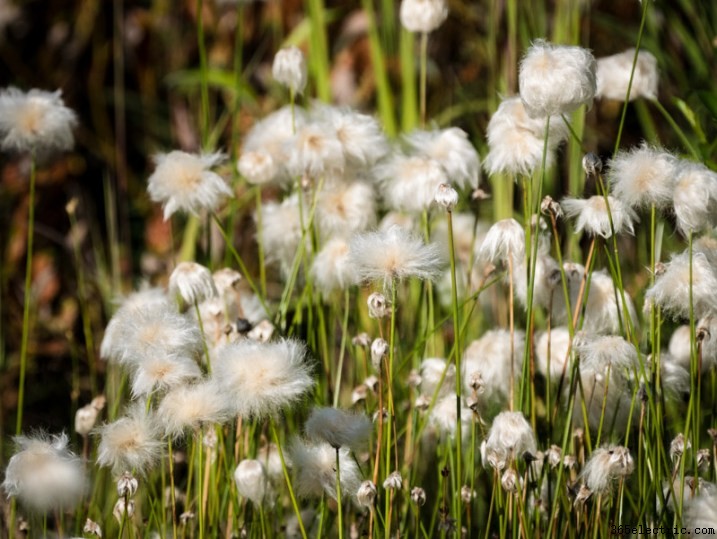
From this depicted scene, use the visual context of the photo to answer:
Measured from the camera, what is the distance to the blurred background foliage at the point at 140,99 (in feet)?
8.57

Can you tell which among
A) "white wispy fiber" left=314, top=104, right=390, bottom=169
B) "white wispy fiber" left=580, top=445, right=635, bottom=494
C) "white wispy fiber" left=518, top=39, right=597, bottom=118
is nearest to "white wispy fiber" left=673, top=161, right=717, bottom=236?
"white wispy fiber" left=518, top=39, right=597, bottom=118

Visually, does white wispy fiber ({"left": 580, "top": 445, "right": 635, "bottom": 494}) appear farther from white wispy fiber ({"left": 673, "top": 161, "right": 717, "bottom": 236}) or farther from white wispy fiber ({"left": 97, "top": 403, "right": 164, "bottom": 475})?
white wispy fiber ({"left": 97, "top": 403, "right": 164, "bottom": 475})

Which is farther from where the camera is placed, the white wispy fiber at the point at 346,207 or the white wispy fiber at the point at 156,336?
the white wispy fiber at the point at 346,207

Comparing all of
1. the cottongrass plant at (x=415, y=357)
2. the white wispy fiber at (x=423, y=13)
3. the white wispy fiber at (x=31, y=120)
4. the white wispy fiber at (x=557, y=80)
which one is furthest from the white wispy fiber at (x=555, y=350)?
the white wispy fiber at (x=31, y=120)

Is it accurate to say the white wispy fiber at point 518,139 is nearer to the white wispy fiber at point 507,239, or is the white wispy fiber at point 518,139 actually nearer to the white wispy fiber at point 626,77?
the white wispy fiber at point 507,239

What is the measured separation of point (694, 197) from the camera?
3.61 ft

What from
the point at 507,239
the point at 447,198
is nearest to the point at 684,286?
the point at 507,239

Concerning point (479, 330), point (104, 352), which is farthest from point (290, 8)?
point (104, 352)

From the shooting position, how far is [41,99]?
1504 mm

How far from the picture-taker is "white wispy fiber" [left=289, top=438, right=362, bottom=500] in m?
1.15

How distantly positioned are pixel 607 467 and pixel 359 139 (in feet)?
2.10

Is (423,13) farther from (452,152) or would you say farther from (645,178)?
(645,178)

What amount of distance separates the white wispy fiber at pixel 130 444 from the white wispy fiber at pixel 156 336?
0.23 ft

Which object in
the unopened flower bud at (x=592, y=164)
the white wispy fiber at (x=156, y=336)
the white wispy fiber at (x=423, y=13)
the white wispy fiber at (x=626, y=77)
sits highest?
the white wispy fiber at (x=423, y=13)
